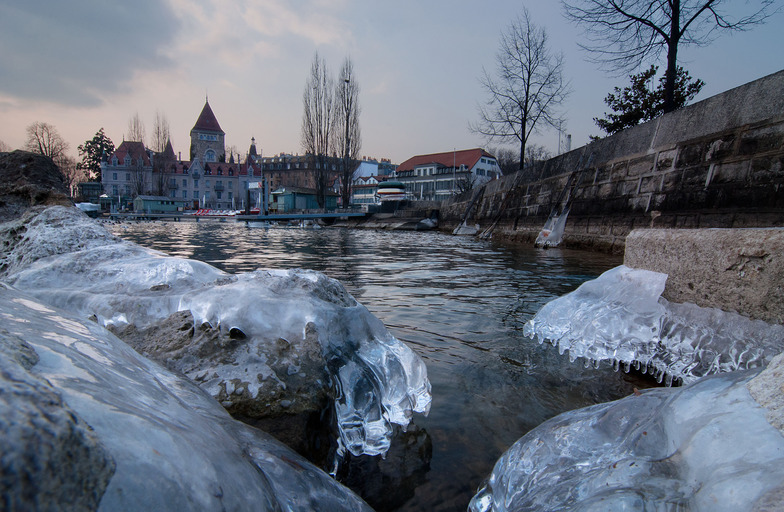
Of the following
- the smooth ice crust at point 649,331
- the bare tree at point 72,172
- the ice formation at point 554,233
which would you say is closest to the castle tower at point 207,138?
the bare tree at point 72,172

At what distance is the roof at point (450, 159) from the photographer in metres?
68.1

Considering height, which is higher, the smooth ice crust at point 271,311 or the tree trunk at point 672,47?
the tree trunk at point 672,47

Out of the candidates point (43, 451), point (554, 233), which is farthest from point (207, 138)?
point (43, 451)

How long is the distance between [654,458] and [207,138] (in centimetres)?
8685

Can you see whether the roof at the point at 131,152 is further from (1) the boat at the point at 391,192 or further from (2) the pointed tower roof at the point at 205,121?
(1) the boat at the point at 391,192

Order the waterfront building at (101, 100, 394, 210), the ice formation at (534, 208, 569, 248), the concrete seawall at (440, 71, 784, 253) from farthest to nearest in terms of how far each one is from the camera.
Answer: the waterfront building at (101, 100, 394, 210)
the ice formation at (534, 208, 569, 248)
the concrete seawall at (440, 71, 784, 253)

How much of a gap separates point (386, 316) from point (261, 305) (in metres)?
1.83

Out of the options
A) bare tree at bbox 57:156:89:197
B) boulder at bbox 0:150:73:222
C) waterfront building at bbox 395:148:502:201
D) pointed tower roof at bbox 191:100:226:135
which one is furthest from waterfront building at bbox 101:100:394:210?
boulder at bbox 0:150:73:222

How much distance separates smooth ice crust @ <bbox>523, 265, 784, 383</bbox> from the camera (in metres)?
2.04

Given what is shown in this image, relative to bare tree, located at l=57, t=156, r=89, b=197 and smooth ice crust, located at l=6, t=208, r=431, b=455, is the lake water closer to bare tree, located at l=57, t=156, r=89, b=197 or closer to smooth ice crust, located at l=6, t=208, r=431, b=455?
smooth ice crust, located at l=6, t=208, r=431, b=455

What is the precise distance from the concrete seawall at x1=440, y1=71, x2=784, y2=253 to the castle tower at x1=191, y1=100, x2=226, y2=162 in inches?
3055

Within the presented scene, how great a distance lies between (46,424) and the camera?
1.69 ft

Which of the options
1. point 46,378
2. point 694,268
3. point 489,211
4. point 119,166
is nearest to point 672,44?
point 489,211

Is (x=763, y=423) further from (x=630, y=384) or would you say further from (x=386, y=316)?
(x=386, y=316)
